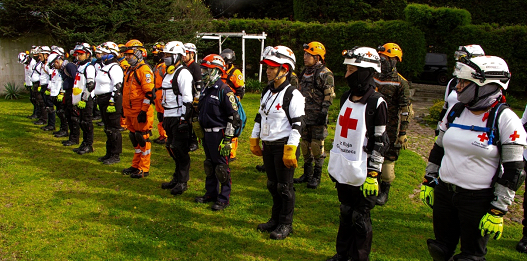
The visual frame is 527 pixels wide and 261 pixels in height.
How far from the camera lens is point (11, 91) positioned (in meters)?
18.4

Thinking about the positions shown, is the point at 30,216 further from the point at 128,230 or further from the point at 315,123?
the point at 315,123

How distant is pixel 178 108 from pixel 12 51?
Result: 1694cm

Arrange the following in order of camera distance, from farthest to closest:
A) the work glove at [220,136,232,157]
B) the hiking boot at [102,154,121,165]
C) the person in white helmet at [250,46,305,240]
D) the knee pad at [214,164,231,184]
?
the hiking boot at [102,154,121,165] → the knee pad at [214,164,231,184] → the work glove at [220,136,232,157] → the person in white helmet at [250,46,305,240]

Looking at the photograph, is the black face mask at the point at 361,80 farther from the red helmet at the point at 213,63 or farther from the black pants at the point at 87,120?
the black pants at the point at 87,120

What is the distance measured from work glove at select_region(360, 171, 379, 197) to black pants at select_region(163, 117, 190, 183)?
3660 millimetres

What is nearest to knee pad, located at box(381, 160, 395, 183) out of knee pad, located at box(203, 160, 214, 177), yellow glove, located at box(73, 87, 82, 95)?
knee pad, located at box(203, 160, 214, 177)

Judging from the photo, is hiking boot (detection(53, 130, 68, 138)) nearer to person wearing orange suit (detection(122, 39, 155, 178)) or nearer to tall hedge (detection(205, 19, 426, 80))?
person wearing orange suit (detection(122, 39, 155, 178))

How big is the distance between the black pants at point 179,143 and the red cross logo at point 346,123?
3.27 meters

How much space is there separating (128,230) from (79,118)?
5.77 m

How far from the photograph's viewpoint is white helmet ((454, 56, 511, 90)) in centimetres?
350

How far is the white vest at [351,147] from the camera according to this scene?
13.7 feet

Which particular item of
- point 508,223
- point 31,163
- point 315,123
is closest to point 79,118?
point 31,163

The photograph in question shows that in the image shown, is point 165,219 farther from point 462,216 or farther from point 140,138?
point 462,216

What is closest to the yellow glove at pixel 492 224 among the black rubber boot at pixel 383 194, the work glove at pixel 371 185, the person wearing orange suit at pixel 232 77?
the work glove at pixel 371 185
